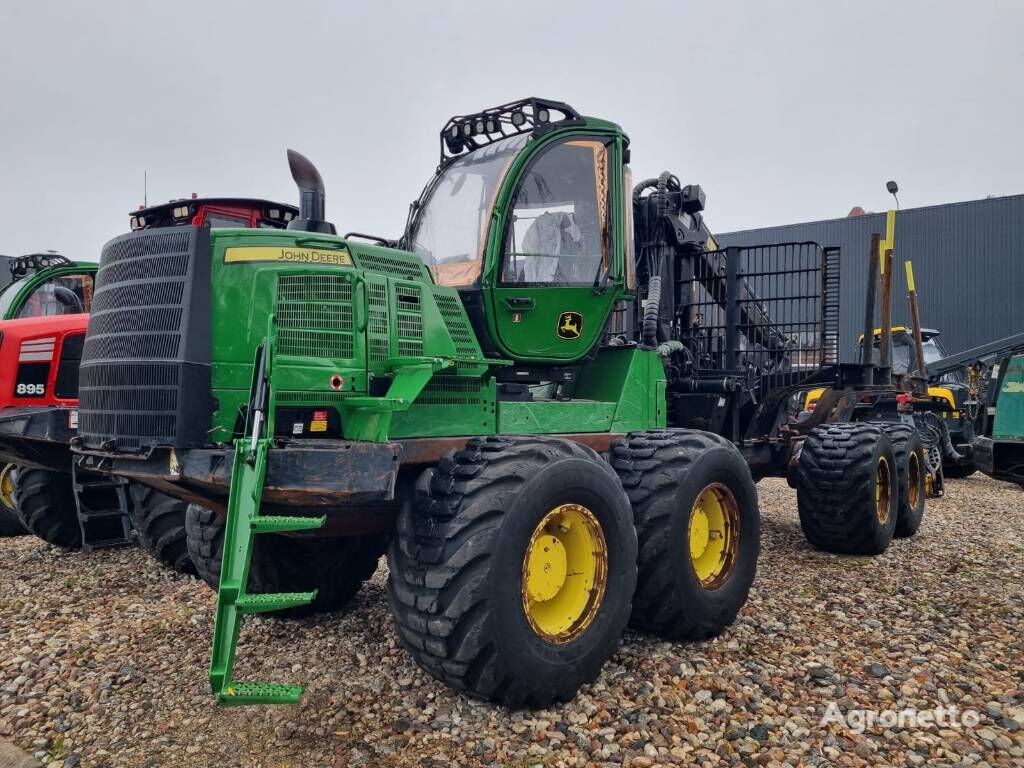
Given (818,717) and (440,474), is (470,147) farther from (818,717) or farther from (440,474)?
(818,717)

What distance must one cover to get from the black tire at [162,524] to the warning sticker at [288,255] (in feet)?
7.51

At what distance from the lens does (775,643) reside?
4.54 meters

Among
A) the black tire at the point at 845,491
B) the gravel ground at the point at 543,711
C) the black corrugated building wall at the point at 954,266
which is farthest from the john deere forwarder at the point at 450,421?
the black corrugated building wall at the point at 954,266

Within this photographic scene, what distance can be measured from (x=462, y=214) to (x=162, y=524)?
9.30 ft

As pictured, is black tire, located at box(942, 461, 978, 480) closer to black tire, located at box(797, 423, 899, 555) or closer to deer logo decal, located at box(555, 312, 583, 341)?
black tire, located at box(797, 423, 899, 555)

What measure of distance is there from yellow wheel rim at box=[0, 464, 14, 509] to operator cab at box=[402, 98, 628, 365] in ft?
16.6

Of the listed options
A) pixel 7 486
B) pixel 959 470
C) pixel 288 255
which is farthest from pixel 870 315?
pixel 7 486

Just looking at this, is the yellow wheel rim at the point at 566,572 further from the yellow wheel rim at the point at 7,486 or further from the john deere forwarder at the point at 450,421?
the yellow wheel rim at the point at 7,486

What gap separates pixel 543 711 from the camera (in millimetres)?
3551

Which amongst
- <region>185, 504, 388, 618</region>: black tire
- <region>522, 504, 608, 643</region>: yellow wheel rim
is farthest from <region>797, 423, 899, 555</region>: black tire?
<region>185, 504, 388, 618</region>: black tire

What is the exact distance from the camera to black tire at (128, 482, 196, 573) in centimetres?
528

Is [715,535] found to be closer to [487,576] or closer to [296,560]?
[487,576]

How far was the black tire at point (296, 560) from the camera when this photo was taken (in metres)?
4.57

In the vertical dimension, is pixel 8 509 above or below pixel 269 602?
below
